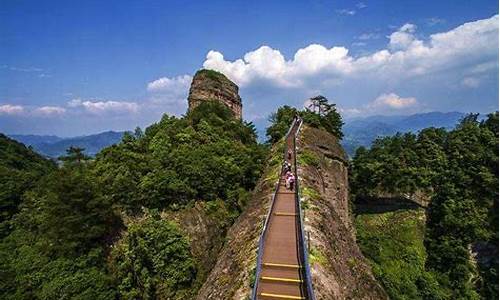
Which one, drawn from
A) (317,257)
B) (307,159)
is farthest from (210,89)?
(317,257)

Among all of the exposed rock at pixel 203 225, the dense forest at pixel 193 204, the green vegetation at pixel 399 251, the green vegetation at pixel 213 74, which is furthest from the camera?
the green vegetation at pixel 213 74

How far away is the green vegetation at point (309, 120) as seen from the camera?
1390 inches

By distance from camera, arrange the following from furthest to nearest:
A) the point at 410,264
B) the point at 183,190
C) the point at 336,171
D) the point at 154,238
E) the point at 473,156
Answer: the point at 473,156 < the point at 410,264 < the point at 336,171 < the point at 183,190 < the point at 154,238

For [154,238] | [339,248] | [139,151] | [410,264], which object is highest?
[139,151]

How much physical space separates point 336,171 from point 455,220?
2375 centimetres

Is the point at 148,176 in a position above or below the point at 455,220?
above

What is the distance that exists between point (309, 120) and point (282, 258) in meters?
27.1

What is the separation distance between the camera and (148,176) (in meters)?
29.2

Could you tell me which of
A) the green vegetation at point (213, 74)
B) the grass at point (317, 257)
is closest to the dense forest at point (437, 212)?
the grass at point (317, 257)

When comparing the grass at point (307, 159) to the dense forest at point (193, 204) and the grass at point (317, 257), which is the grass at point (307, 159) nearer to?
the dense forest at point (193, 204)

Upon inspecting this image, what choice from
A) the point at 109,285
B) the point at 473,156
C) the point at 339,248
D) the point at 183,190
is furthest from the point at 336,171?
the point at 473,156

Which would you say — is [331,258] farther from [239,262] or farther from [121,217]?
[121,217]

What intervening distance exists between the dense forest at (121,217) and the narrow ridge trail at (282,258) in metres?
12.3

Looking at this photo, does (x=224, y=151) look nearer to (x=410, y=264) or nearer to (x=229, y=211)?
(x=229, y=211)
